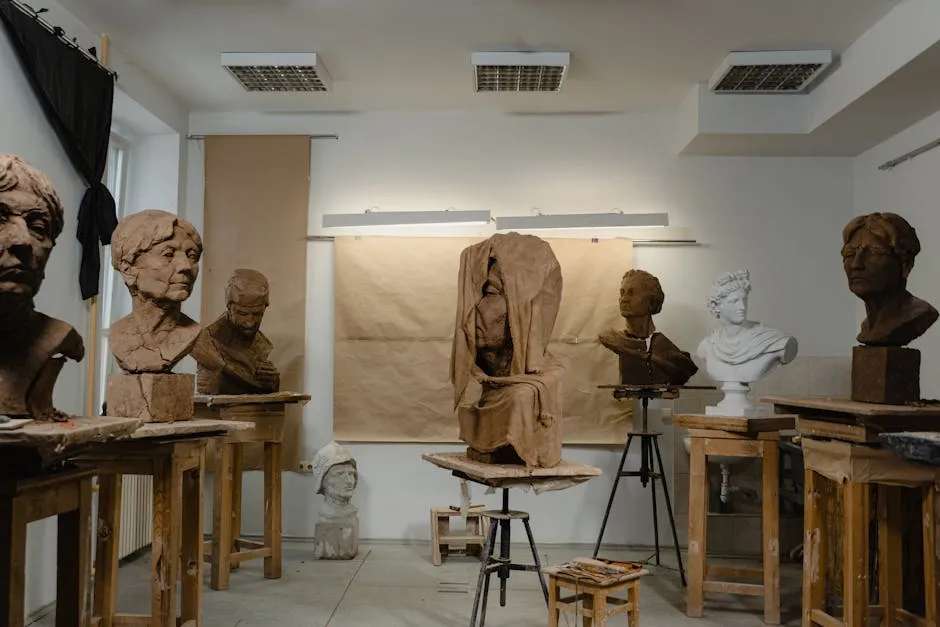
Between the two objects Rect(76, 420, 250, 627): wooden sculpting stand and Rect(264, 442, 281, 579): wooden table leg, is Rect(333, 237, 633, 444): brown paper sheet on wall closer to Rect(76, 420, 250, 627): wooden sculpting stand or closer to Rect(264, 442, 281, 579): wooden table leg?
Rect(264, 442, 281, 579): wooden table leg

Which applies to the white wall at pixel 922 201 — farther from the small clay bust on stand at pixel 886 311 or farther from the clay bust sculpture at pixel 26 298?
the clay bust sculpture at pixel 26 298

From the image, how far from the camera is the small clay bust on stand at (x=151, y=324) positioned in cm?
334

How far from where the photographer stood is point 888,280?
11.8 feet

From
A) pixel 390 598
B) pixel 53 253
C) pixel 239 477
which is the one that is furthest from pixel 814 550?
pixel 53 253

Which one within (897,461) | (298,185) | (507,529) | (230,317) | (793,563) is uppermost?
(298,185)

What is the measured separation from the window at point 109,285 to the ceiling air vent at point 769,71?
13.3 feet

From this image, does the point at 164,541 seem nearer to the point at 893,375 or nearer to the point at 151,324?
the point at 151,324

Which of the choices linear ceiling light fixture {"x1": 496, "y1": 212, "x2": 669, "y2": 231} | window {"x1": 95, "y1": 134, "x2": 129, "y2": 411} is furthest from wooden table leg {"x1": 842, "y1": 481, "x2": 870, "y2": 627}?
window {"x1": 95, "y1": 134, "x2": 129, "y2": 411}

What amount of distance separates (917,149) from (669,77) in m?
1.65

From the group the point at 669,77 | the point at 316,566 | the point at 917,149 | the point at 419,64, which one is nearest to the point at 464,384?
the point at 316,566

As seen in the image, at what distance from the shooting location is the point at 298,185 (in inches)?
237

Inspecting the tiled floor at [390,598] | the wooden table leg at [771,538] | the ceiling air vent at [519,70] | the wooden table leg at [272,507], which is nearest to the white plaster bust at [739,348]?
→ the wooden table leg at [771,538]

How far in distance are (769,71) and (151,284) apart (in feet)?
12.9

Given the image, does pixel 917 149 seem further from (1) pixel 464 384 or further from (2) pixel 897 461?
(1) pixel 464 384
